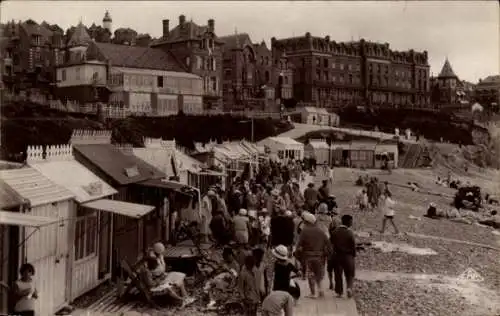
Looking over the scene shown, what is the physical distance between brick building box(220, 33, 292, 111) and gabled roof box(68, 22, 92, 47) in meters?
16.8

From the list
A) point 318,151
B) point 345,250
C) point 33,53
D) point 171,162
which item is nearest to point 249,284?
point 345,250

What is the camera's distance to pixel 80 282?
927cm

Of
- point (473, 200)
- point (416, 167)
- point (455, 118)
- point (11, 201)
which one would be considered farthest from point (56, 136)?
point (455, 118)

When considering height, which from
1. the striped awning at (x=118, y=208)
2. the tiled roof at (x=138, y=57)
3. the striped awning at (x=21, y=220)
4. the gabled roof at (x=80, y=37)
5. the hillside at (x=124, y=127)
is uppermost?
the gabled roof at (x=80, y=37)

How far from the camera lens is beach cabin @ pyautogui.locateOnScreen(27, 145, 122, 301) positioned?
353 inches

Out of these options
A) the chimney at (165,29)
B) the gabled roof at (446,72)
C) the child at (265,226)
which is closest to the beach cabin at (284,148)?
the chimney at (165,29)

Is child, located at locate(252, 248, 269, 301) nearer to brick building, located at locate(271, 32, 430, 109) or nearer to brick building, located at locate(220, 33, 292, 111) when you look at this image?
brick building, located at locate(220, 33, 292, 111)

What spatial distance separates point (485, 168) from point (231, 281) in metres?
Result: 46.4

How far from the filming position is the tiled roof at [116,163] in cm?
1066

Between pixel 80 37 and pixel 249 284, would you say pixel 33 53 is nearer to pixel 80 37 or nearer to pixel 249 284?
pixel 80 37

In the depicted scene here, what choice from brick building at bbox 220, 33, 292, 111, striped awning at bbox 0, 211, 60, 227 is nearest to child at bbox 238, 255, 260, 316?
striped awning at bbox 0, 211, 60, 227

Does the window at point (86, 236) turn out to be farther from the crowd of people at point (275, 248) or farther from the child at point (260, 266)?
the child at point (260, 266)

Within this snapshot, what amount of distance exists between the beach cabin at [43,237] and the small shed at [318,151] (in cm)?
3738

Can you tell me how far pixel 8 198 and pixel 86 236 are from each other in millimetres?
2185
